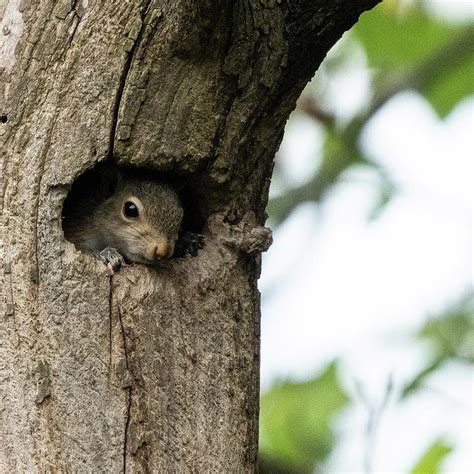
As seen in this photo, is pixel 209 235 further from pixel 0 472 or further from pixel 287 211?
pixel 287 211

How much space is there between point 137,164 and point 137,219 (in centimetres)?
86

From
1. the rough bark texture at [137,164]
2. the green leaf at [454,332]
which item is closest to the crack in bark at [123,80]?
the rough bark texture at [137,164]

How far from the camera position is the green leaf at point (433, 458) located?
14.3ft

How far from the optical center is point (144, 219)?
4320 millimetres

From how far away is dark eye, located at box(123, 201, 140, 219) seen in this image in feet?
14.3

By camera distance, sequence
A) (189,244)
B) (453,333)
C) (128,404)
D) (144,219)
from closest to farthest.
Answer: (128,404) < (189,244) < (144,219) < (453,333)

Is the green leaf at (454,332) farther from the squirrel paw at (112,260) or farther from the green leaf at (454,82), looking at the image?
the squirrel paw at (112,260)

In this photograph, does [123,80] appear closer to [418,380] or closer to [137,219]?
[137,219]

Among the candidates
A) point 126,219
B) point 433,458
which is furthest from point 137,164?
point 433,458

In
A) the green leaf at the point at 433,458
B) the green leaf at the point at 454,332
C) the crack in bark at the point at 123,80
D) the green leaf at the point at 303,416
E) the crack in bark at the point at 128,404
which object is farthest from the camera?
the green leaf at the point at 454,332

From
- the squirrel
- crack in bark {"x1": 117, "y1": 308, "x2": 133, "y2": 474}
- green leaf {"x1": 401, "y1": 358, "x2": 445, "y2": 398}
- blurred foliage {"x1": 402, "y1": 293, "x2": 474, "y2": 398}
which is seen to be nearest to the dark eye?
the squirrel

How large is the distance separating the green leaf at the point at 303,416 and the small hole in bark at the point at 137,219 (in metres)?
1.37

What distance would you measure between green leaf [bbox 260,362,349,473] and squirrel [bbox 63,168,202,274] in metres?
1.37

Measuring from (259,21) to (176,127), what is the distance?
17.0 inches
